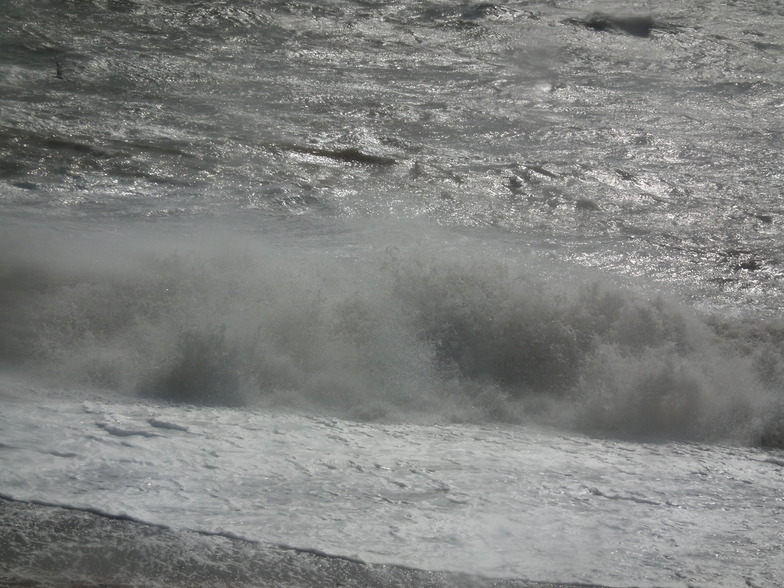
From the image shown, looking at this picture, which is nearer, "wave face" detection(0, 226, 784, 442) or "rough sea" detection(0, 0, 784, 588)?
"rough sea" detection(0, 0, 784, 588)

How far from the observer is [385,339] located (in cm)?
526

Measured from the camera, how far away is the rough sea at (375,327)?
11.2ft

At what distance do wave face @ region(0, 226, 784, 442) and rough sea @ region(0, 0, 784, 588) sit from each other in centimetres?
2

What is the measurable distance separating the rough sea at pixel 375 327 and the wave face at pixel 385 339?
0.06 feet

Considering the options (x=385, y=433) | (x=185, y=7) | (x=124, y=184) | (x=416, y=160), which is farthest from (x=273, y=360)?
(x=185, y=7)

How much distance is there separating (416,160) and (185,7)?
555 cm

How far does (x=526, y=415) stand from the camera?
4.85 m

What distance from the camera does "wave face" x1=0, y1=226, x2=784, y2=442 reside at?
4781 mm

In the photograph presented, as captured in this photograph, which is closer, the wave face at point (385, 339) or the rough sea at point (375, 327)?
the rough sea at point (375, 327)

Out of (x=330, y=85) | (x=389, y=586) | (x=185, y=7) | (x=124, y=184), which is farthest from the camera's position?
(x=185, y=7)

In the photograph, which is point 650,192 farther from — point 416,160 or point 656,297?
A: point 656,297

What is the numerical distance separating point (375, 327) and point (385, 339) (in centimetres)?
11

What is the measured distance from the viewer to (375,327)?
5.34 meters

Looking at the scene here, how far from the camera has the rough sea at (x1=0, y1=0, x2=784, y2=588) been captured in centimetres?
341
